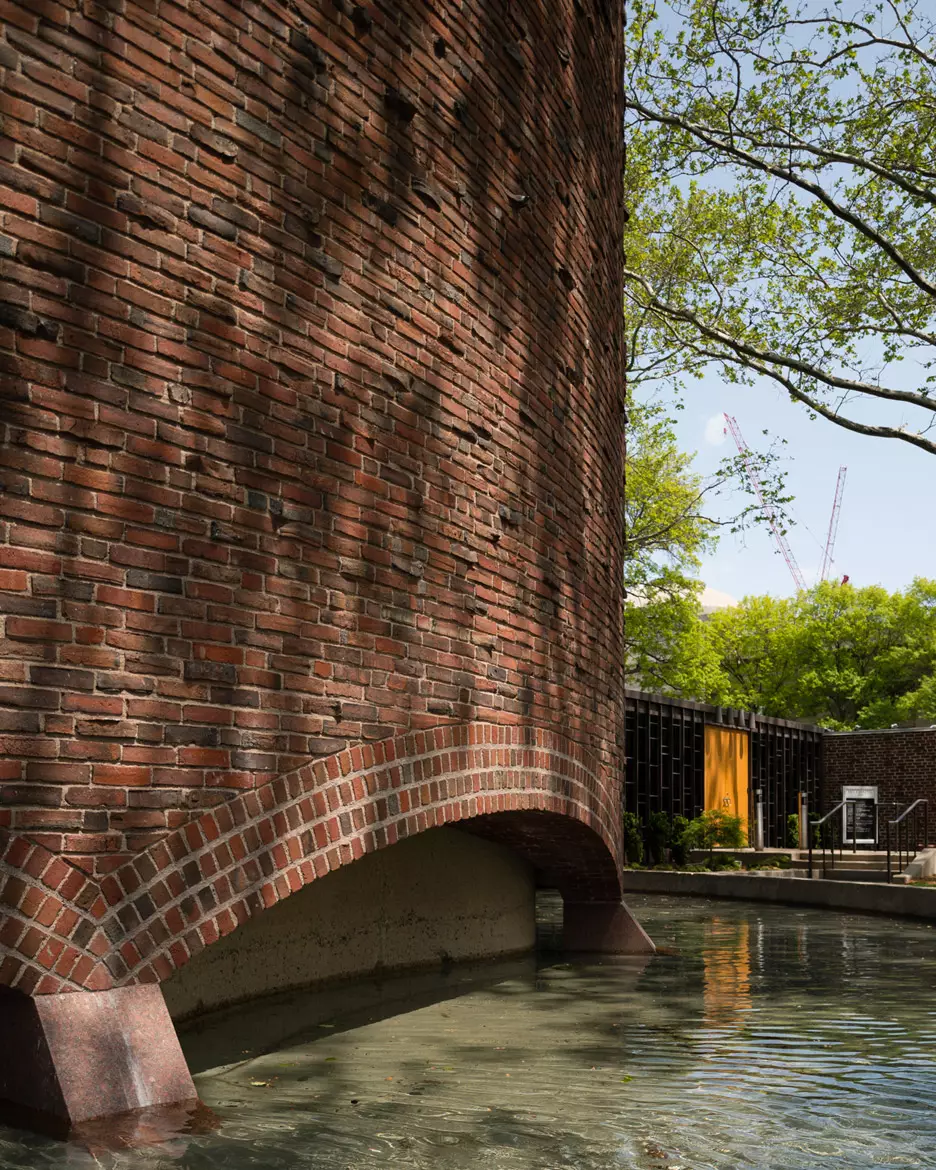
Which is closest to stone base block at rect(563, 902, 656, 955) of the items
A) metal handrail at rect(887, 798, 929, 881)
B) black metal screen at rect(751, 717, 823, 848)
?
metal handrail at rect(887, 798, 929, 881)

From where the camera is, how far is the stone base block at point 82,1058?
4441mm

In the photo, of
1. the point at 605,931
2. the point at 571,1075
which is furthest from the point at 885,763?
the point at 571,1075

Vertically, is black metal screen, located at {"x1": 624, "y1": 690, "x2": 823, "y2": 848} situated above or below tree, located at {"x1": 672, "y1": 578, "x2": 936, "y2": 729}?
below

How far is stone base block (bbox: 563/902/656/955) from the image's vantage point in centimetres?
1183

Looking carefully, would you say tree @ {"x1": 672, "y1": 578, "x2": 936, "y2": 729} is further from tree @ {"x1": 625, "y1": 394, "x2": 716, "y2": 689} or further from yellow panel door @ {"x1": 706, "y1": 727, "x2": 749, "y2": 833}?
yellow panel door @ {"x1": 706, "y1": 727, "x2": 749, "y2": 833}

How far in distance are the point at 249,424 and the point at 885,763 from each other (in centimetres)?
2916

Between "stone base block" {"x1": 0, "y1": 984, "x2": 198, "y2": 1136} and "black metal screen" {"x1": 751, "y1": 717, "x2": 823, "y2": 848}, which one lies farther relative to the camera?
"black metal screen" {"x1": 751, "y1": 717, "x2": 823, "y2": 848}

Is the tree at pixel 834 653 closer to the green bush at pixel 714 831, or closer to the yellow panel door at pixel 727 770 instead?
the yellow panel door at pixel 727 770

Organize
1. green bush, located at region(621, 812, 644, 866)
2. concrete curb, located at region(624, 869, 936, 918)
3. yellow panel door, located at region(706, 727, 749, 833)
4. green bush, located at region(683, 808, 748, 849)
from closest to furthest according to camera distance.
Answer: concrete curb, located at region(624, 869, 936, 918) < green bush, located at region(621, 812, 644, 866) < green bush, located at region(683, 808, 748, 849) < yellow panel door, located at region(706, 727, 749, 833)

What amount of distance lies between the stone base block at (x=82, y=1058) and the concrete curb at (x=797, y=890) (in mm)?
12961

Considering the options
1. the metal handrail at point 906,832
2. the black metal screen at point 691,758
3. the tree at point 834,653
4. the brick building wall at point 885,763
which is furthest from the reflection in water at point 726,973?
the tree at point 834,653

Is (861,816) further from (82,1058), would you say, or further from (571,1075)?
(82,1058)

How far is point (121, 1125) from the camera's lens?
14.8 feet

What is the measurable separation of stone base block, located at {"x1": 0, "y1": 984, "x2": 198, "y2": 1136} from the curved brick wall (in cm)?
13
